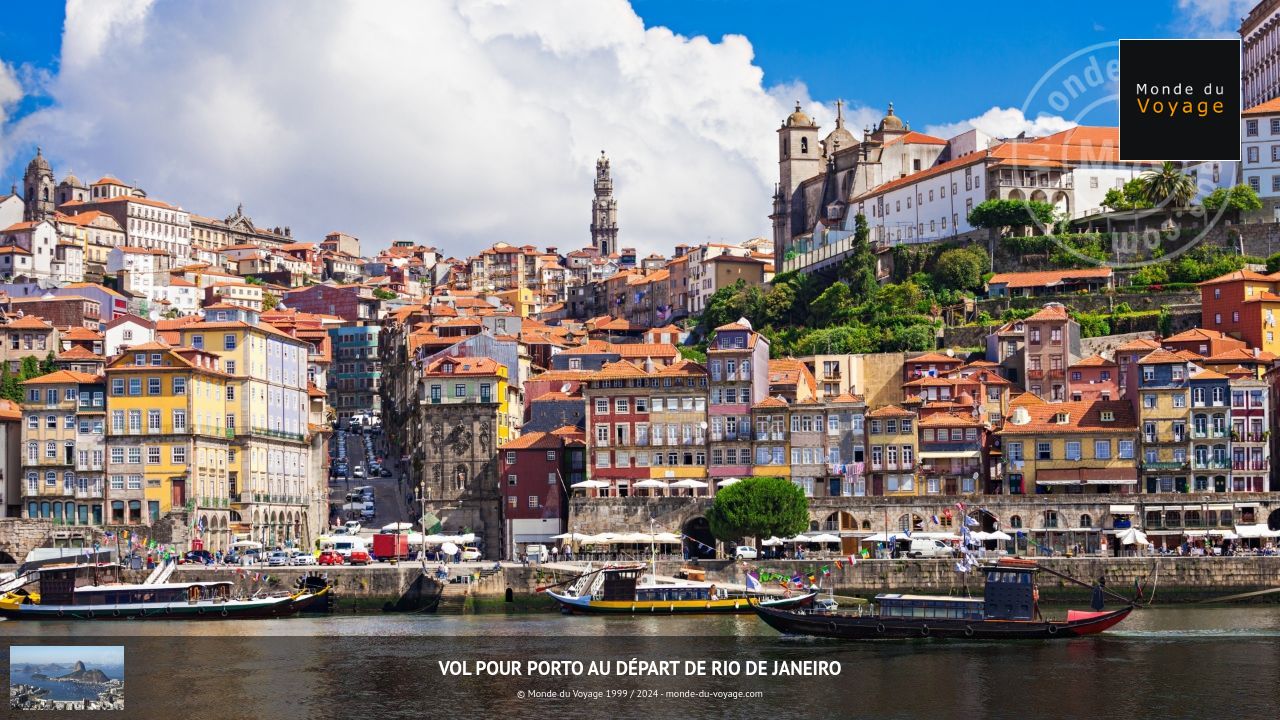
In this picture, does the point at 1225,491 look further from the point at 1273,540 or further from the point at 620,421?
the point at 620,421

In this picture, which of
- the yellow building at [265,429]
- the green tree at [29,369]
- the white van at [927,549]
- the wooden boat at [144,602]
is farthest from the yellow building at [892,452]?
the green tree at [29,369]

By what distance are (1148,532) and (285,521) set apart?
4979cm

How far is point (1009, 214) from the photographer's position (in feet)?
444

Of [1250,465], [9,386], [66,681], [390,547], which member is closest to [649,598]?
[390,547]

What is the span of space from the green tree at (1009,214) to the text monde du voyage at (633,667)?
75514 mm

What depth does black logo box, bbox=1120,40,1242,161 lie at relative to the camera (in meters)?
52.5

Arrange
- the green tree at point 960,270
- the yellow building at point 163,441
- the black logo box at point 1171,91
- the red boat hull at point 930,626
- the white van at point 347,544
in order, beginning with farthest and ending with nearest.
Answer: the green tree at point 960,270 < the yellow building at point 163,441 < the white van at point 347,544 < the red boat hull at point 930,626 < the black logo box at point 1171,91

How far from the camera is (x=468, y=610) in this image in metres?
86.6

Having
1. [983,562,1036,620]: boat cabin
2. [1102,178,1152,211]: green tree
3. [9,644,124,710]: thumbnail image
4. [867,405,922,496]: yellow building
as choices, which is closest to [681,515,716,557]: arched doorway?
[867,405,922,496]: yellow building

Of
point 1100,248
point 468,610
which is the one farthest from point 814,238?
point 468,610

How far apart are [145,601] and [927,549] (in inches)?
1452

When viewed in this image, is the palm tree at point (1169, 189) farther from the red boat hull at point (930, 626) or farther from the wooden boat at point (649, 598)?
the red boat hull at point (930, 626)

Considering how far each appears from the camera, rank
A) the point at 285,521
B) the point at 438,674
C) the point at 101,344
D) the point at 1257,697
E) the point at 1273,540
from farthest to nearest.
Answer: the point at 101,344 → the point at 285,521 → the point at 1273,540 → the point at 438,674 → the point at 1257,697

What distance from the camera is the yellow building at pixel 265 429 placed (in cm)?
10812
